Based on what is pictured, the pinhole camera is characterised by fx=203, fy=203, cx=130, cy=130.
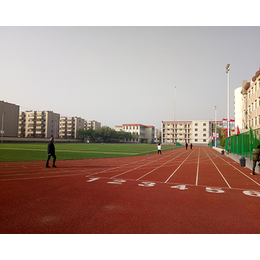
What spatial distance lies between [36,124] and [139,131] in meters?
66.4

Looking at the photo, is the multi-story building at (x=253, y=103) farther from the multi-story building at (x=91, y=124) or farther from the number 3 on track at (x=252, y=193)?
the multi-story building at (x=91, y=124)

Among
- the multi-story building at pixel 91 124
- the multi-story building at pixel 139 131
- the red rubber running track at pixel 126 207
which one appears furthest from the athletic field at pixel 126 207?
the multi-story building at pixel 91 124

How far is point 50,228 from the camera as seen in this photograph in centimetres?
455

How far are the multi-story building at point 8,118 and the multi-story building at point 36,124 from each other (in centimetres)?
2453

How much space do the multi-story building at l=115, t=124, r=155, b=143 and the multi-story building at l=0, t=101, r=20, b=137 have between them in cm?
7361

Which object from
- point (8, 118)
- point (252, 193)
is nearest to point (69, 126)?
point (8, 118)

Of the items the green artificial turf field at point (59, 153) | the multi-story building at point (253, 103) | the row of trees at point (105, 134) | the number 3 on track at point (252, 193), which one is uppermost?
the multi-story building at point (253, 103)

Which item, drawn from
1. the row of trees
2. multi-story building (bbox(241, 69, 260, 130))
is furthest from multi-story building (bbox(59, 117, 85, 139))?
multi-story building (bbox(241, 69, 260, 130))

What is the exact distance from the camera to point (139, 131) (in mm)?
143500

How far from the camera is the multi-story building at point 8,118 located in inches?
3130

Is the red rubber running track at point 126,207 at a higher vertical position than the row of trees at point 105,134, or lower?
lower

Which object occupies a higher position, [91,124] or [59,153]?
[91,124]

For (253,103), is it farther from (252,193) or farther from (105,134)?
(105,134)
